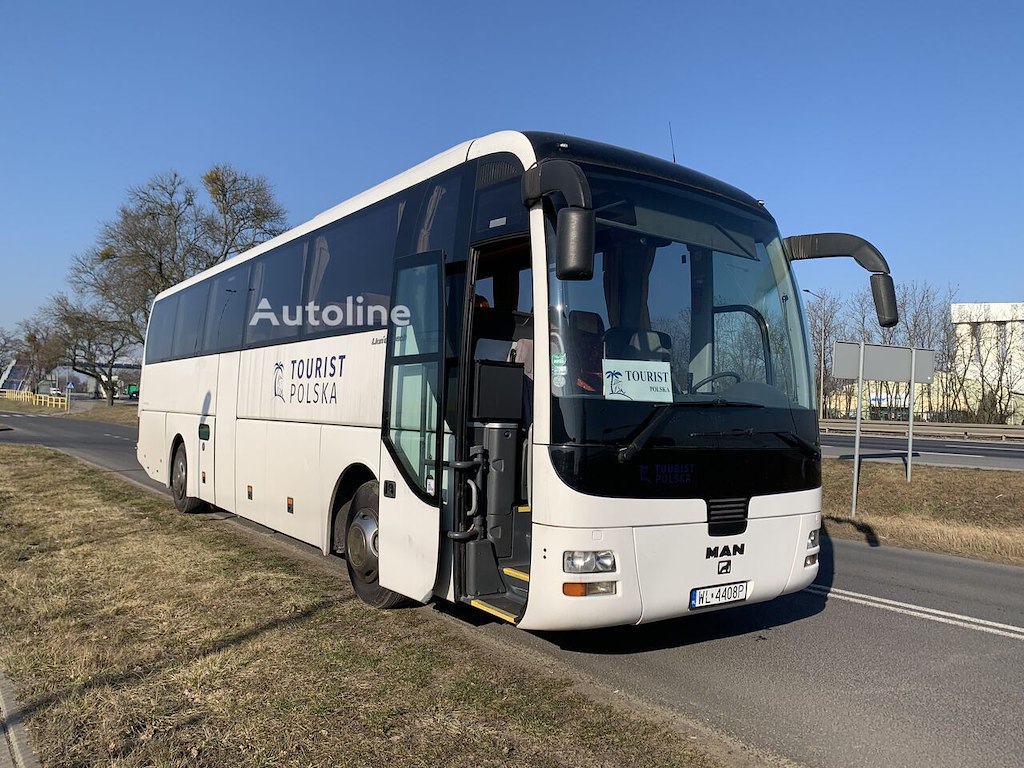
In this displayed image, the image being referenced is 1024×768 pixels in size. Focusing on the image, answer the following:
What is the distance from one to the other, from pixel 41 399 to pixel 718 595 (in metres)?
79.7

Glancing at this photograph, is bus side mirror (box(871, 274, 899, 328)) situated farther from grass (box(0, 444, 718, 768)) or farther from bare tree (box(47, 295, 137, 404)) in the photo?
bare tree (box(47, 295, 137, 404))

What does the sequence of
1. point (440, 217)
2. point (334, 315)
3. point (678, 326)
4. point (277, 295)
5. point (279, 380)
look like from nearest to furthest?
point (678, 326)
point (440, 217)
point (334, 315)
point (279, 380)
point (277, 295)

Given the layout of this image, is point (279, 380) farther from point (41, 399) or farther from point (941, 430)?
point (41, 399)

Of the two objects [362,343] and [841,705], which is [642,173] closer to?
[362,343]

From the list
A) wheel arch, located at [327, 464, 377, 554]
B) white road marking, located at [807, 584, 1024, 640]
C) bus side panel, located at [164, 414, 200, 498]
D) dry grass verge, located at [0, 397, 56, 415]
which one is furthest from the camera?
dry grass verge, located at [0, 397, 56, 415]

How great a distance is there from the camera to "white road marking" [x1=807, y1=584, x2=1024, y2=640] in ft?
21.9

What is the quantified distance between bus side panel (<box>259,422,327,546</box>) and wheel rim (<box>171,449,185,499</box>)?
3610 millimetres

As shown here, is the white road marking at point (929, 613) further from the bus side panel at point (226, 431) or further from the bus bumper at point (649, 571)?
Result: the bus side panel at point (226, 431)

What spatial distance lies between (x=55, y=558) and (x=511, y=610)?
5629 mm

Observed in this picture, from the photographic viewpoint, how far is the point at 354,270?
24.1ft

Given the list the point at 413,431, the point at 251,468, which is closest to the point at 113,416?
the point at 251,468

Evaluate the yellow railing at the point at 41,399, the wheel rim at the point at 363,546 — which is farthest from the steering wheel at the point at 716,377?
the yellow railing at the point at 41,399

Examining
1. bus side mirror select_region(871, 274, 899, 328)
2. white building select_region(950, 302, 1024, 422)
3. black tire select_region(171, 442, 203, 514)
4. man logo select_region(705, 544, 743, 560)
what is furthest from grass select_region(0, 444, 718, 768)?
white building select_region(950, 302, 1024, 422)

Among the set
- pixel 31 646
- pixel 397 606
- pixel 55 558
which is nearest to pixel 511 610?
pixel 397 606
